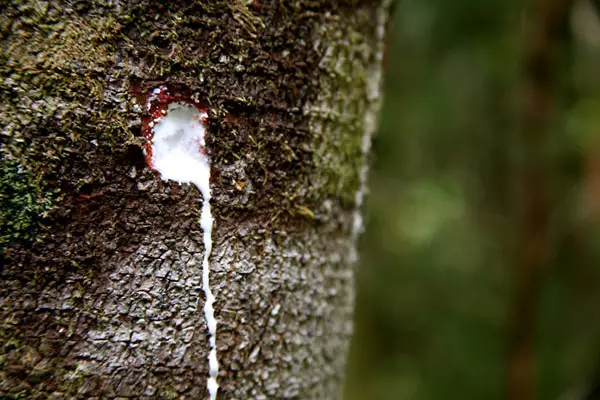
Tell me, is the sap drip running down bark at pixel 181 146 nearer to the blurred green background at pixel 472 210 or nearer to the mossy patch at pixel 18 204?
the mossy patch at pixel 18 204

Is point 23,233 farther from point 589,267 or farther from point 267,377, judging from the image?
point 589,267

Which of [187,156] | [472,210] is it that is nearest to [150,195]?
[187,156]

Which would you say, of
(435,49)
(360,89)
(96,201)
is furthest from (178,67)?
(435,49)

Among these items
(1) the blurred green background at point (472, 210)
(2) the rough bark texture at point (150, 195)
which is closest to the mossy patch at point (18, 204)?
(2) the rough bark texture at point (150, 195)

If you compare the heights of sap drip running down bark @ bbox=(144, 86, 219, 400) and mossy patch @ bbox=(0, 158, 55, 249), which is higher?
sap drip running down bark @ bbox=(144, 86, 219, 400)

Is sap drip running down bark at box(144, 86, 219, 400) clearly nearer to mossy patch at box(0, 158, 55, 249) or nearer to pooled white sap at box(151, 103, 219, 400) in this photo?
pooled white sap at box(151, 103, 219, 400)

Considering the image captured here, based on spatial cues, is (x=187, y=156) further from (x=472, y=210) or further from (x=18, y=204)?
(x=472, y=210)

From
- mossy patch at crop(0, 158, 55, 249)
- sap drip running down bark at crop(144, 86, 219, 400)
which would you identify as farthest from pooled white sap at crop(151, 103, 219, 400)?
mossy patch at crop(0, 158, 55, 249)
